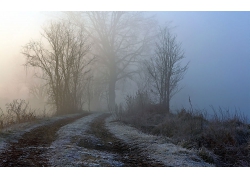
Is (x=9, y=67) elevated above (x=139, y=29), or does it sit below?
below

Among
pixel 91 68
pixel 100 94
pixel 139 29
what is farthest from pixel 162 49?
pixel 100 94

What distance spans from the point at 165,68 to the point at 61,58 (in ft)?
23.3

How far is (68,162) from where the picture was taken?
5285 millimetres

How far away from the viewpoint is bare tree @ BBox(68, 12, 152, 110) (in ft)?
74.3

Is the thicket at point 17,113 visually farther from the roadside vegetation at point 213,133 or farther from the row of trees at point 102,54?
the row of trees at point 102,54

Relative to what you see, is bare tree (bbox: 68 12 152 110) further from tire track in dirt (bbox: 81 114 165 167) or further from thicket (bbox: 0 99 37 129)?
tire track in dirt (bbox: 81 114 165 167)

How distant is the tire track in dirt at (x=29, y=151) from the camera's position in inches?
202

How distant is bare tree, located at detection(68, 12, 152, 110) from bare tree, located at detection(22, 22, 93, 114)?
7.62 feet

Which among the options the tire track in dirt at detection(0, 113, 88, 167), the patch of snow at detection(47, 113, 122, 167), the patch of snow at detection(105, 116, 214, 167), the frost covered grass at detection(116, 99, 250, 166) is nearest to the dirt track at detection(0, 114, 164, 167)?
the tire track in dirt at detection(0, 113, 88, 167)

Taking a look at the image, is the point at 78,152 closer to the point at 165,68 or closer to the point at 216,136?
the point at 216,136

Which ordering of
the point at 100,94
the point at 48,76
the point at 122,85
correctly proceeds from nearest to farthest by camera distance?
the point at 48,76 < the point at 122,85 < the point at 100,94
